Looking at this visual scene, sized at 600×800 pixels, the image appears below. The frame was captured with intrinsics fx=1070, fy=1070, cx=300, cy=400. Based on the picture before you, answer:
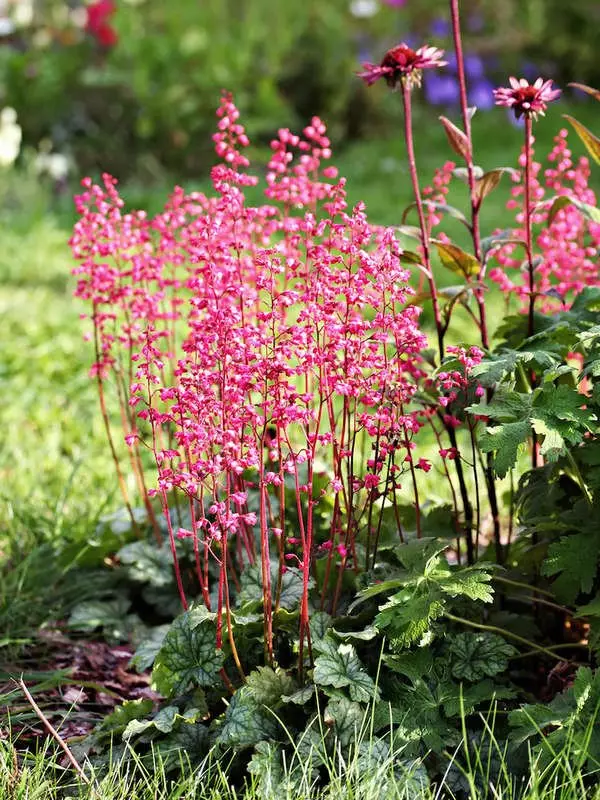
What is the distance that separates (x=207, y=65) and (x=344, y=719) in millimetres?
8013

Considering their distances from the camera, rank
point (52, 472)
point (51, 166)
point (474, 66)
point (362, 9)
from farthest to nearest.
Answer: point (474, 66)
point (362, 9)
point (51, 166)
point (52, 472)

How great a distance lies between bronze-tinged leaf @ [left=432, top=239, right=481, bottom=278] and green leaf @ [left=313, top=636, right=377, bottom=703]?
88 centimetres

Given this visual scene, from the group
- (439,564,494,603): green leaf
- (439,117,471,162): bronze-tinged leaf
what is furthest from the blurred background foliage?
(439,564,494,603): green leaf

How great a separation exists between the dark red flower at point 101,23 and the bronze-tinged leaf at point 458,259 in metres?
8.13

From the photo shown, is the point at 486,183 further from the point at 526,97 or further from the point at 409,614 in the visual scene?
the point at 409,614

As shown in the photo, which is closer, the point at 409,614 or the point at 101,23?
the point at 409,614

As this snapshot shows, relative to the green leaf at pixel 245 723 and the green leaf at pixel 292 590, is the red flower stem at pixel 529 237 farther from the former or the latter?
the green leaf at pixel 245 723

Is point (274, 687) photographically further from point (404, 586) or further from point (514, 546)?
point (514, 546)

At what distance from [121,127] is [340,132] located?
2.19 metres

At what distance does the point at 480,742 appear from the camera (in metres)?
2.15

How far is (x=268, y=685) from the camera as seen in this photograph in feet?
7.00

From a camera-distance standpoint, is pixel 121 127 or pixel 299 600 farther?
pixel 121 127

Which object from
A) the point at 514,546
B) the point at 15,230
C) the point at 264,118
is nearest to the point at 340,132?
the point at 264,118

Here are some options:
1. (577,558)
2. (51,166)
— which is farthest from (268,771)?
(51,166)
